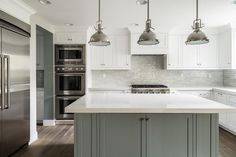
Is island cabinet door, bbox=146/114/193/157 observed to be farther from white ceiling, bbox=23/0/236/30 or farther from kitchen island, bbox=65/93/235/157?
white ceiling, bbox=23/0/236/30

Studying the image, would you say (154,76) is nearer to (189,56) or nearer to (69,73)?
(189,56)

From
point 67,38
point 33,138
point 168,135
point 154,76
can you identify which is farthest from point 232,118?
point 67,38

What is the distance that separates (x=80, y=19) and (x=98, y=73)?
171 centimetres

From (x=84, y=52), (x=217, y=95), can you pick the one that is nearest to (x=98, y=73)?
(x=84, y=52)

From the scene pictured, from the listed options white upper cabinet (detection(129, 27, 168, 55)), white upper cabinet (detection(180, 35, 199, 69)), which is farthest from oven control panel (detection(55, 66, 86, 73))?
white upper cabinet (detection(180, 35, 199, 69))

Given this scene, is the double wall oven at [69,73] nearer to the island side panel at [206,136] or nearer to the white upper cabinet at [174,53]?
the white upper cabinet at [174,53]

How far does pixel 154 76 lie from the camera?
571cm

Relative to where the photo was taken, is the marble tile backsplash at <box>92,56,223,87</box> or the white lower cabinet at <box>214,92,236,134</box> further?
the marble tile backsplash at <box>92,56,223,87</box>

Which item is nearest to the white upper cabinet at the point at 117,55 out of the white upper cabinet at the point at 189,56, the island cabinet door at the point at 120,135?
the white upper cabinet at the point at 189,56

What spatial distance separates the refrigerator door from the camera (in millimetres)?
2893

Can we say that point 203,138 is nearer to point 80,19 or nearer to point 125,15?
point 125,15

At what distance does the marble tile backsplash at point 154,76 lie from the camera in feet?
18.7

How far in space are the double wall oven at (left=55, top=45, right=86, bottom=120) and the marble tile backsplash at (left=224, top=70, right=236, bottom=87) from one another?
3704 millimetres

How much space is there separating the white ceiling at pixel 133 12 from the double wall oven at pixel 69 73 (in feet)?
2.09
